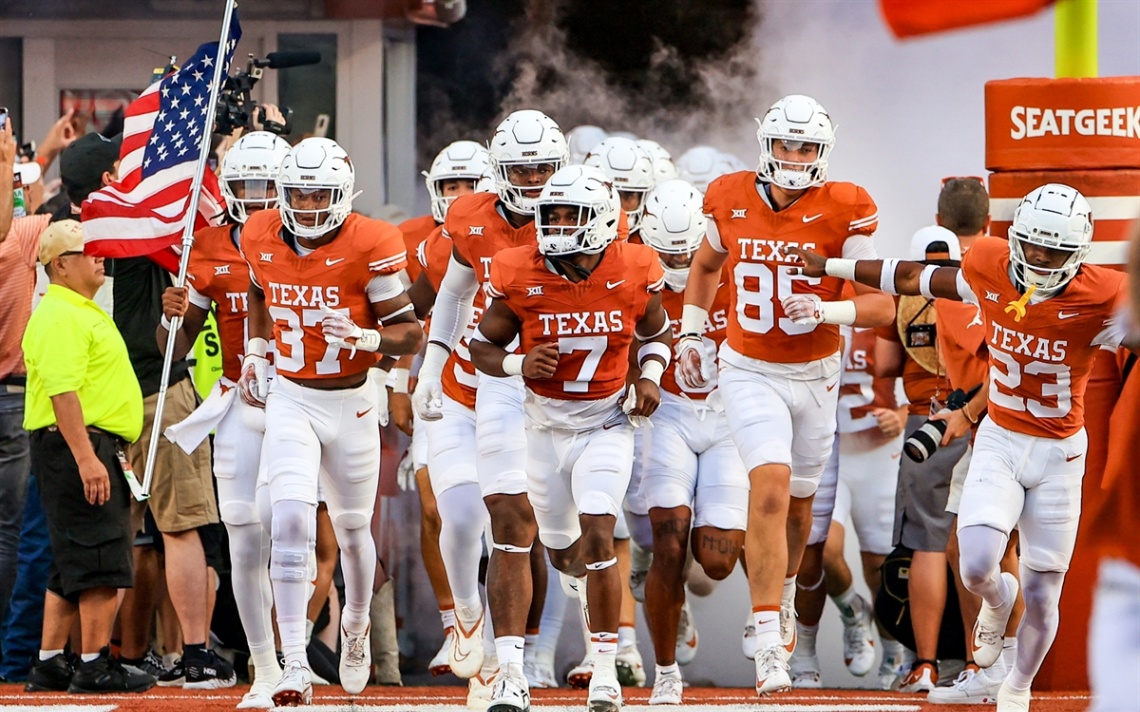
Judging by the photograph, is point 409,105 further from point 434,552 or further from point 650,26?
point 434,552

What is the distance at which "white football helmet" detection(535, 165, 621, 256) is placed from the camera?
263 inches

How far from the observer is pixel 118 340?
7.93 meters

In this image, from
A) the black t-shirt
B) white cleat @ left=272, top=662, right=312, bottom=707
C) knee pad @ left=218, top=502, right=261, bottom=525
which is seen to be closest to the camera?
white cleat @ left=272, top=662, right=312, bottom=707

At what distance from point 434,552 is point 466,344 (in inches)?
44.9

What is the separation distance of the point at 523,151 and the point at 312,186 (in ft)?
2.44

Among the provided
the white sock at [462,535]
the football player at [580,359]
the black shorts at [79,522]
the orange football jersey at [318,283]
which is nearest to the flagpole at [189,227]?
the black shorts at [79,522]

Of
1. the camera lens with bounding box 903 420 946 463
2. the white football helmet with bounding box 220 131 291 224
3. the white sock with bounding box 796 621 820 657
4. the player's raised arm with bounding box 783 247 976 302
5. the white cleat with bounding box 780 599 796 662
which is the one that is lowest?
the white sock with bounding box 796 621 820 657

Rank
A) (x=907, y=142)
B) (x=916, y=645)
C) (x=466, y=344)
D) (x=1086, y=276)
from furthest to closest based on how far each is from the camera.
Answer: (x=907, y=142) < (x=916, y=645) < (x=466, y=344) < (x=1086, y=276)

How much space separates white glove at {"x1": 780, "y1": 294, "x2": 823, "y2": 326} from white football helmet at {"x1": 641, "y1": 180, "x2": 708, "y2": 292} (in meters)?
0.86

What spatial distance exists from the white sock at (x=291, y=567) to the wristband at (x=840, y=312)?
6.27 ft

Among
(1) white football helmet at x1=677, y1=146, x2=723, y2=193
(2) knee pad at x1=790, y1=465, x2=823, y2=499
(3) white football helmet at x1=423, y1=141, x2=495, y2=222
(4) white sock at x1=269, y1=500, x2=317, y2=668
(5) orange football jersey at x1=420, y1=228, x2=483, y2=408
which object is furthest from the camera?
(1) white football helmet at x1=677, y1=146, x2=723, y2=193

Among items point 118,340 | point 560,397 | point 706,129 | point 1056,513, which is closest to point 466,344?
point 560,397

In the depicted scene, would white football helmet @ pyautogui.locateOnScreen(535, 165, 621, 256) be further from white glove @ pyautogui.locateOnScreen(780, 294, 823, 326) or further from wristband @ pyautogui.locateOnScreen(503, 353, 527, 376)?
white glove @ pyautogui.locateOnScreen(780, 294, 823, 326)

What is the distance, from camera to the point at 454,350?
7559 millimetres
